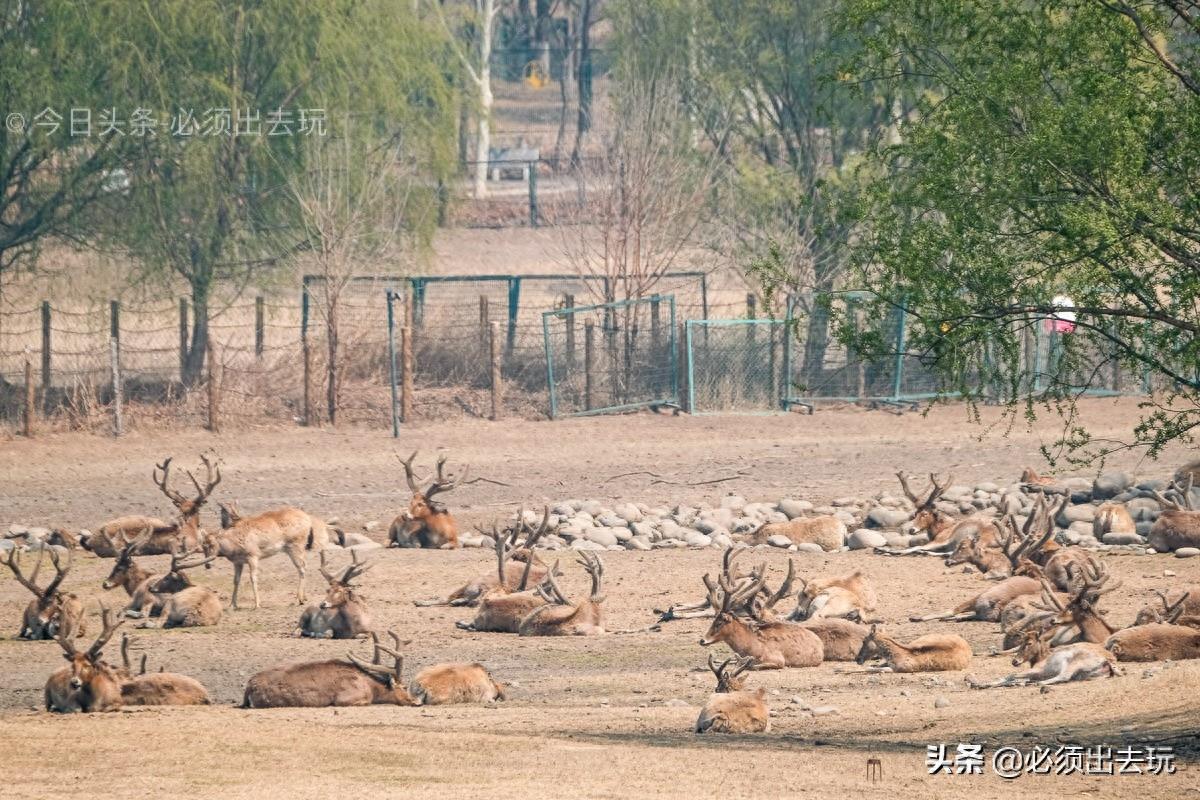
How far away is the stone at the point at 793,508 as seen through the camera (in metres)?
23.4

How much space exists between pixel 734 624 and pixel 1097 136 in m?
5.24

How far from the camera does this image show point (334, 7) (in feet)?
112

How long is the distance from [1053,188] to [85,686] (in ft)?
24.2

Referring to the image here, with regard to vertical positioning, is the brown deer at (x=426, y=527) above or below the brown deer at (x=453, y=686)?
below

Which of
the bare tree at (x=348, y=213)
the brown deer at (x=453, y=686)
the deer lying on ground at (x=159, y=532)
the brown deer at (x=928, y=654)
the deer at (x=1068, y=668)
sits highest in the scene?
the bare tree at (x=348, y=213)

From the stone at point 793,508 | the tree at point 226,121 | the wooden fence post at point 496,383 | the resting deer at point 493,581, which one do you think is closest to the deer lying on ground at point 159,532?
the resting deer at point 493,581

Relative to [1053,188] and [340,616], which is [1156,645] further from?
[340,616]

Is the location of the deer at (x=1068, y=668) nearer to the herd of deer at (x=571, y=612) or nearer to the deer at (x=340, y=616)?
the herd of deer at (x=571, y=612)

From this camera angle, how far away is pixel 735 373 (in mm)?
32219

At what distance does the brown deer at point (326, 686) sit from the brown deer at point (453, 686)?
106 millimetres

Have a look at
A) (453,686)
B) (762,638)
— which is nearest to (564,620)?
(762,638)

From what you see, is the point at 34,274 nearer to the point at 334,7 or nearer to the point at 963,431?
the point at 334,7

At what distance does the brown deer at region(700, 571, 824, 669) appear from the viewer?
15172 mm

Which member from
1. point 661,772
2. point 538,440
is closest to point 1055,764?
point 661,772
